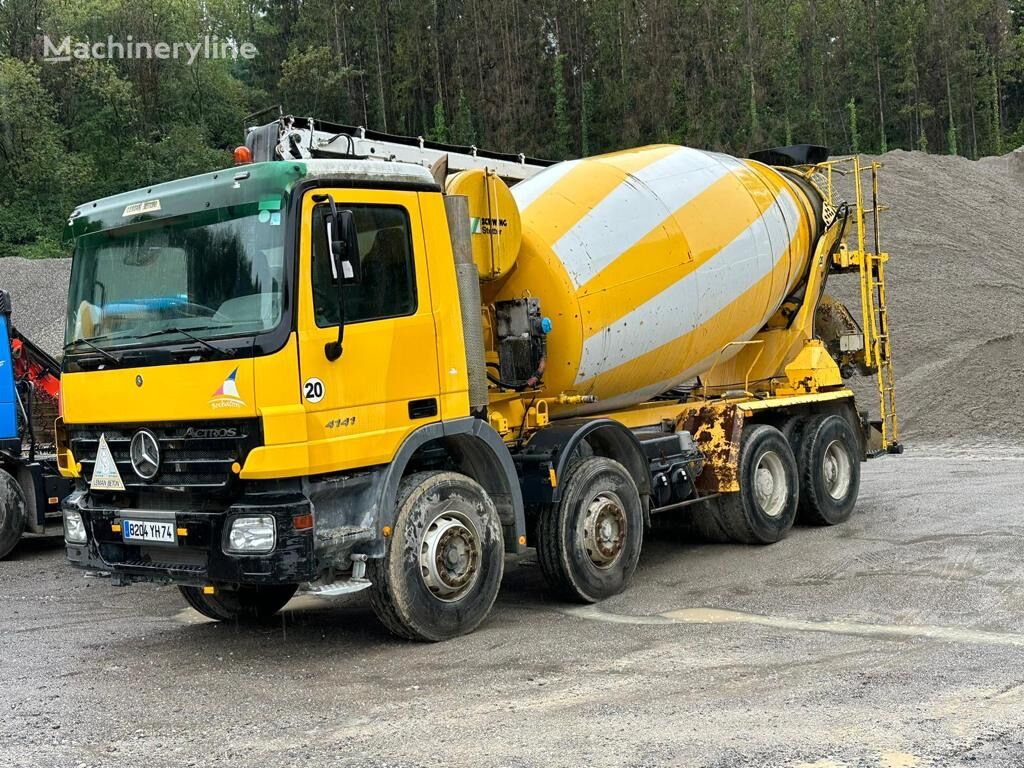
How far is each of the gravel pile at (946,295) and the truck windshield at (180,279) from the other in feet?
30.6

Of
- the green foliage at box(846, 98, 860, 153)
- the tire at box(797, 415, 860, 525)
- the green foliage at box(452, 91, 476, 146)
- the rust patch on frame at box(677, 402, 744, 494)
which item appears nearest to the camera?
the rust patch on frame at box(677, 402, 744, 494)

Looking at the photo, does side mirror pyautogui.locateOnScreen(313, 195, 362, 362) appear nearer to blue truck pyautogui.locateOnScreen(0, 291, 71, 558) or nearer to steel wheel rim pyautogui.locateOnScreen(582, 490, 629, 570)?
steel wheel rim pyautogui.locateOnScreen(582, 490, 629, 570)

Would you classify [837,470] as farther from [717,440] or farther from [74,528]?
[74,528]

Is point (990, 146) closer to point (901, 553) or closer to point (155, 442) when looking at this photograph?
point (901, 553)

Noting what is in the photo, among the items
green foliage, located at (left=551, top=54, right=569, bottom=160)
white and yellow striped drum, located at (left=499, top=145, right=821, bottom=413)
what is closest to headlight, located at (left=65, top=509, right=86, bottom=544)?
white and yellow striped drum, located at (left=499, top=145, right=821, bottom=413)

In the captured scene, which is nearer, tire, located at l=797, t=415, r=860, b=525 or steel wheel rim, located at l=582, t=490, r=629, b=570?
steel wheel rim, located at l=582, t=490, r=629, b=570

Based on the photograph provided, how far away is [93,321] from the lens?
6.70 meters

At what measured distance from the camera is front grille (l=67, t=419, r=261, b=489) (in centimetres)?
593

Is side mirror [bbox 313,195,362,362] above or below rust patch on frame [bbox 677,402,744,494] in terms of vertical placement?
above

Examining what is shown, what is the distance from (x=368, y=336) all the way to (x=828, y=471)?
6.31 metres

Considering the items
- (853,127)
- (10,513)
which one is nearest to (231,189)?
(10,513)

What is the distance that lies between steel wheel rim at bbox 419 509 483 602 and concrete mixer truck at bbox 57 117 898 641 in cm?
1

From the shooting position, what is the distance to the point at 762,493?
1003 centimetres

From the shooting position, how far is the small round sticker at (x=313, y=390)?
19.5 feet
